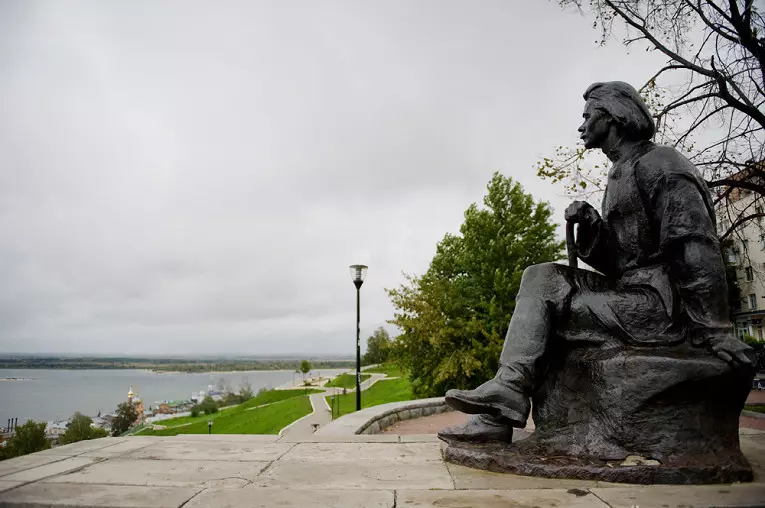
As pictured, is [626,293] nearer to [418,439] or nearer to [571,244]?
[571,244]

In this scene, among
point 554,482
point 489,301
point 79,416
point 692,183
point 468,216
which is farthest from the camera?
point 79,416

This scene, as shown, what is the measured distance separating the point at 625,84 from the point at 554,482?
3031 mm

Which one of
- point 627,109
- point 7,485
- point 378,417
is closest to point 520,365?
point 627,109

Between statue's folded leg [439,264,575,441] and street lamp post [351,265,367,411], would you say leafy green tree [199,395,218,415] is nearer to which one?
street lamp post [351,265,367,411]

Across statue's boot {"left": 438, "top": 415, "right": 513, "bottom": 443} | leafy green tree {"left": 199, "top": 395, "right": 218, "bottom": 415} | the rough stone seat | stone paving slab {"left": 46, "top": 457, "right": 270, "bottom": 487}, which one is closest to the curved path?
stone paving slab {"left": 46, "top": 457, "right": 270, "bottom": 487}

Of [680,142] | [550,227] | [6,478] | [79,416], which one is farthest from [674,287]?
[79,416]

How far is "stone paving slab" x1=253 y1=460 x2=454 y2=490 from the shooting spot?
292 centimetres

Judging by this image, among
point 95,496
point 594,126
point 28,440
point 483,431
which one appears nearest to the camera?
point 95,496

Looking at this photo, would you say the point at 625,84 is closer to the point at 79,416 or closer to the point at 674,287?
the point at 674,287

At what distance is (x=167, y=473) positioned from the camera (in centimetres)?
331

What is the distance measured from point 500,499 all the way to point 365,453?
1.63 metres

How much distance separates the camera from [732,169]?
11.4 meters

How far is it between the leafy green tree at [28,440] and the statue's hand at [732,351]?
3283 cm

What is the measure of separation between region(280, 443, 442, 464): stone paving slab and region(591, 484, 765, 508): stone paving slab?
1.34 m
